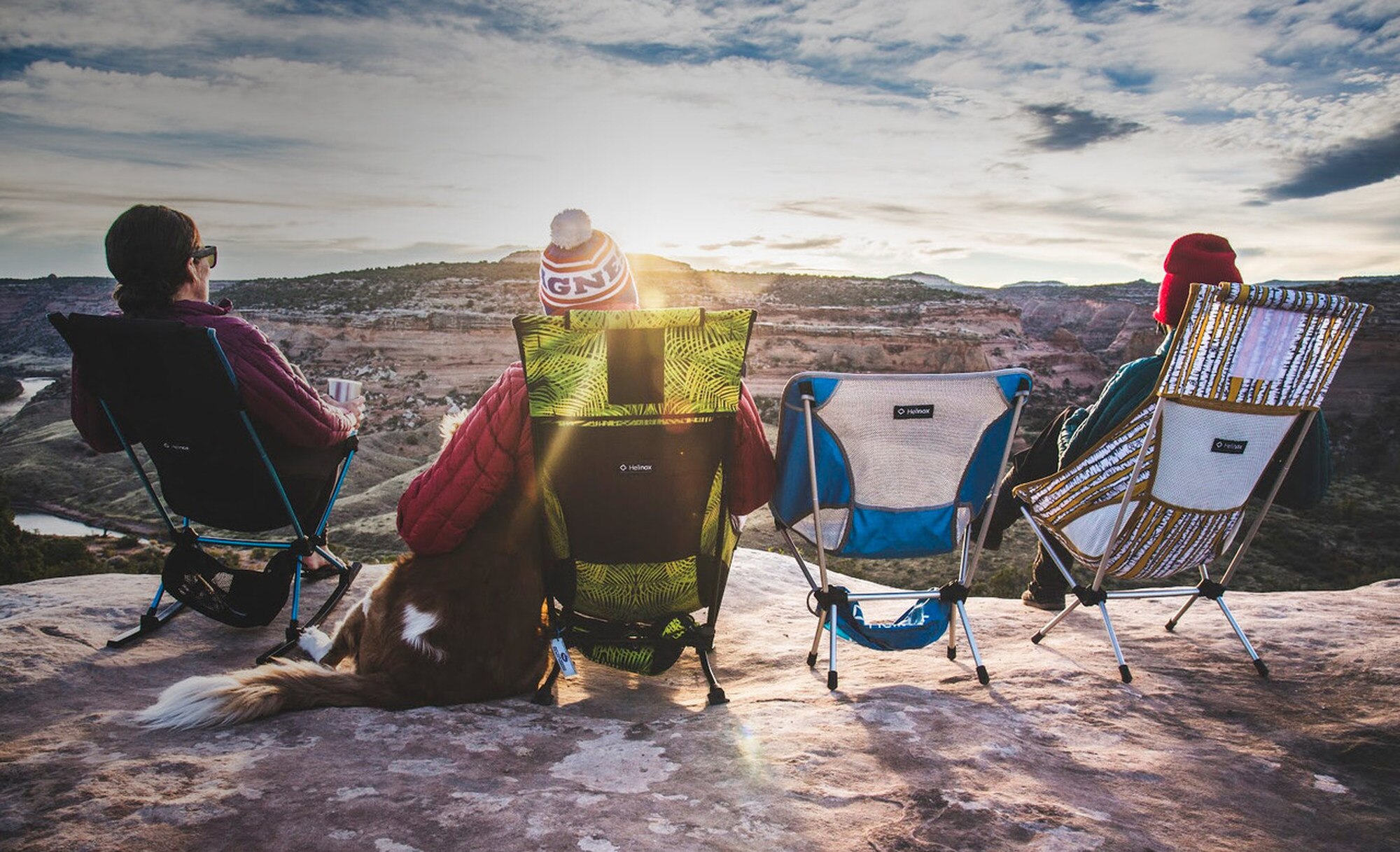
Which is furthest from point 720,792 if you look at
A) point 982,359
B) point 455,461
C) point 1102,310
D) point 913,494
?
point 1102,310

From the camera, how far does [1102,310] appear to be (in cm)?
7194

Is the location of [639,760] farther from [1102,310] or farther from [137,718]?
[1102,310]

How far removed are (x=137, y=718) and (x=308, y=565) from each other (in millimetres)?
2019

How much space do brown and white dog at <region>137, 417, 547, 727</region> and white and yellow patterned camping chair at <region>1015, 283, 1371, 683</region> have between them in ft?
7.04

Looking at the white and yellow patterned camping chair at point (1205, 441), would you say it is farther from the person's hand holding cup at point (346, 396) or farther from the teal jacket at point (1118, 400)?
the person's hand holding cup at point (346, 396)

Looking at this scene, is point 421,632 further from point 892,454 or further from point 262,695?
point 892,454

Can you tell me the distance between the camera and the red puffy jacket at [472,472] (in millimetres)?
2508

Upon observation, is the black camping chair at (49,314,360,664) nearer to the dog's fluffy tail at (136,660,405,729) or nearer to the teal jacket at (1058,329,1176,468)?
the dog's fluffy tail at (136,660,405,729)

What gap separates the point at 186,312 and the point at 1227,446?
415 centimetres

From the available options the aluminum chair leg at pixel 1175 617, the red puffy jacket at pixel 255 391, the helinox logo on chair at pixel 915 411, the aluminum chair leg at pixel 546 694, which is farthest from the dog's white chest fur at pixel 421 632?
the aluminum chair leg at pixel 1175 617

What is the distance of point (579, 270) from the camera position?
2.96 metres

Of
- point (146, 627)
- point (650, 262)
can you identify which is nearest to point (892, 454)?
point (146, 627)

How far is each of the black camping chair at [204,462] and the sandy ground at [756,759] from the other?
0.88ft

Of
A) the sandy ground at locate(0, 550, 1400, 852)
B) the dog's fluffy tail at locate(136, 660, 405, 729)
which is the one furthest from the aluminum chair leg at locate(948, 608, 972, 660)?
the dog's fluffy tail at locate(136, 660, 405, 729)
